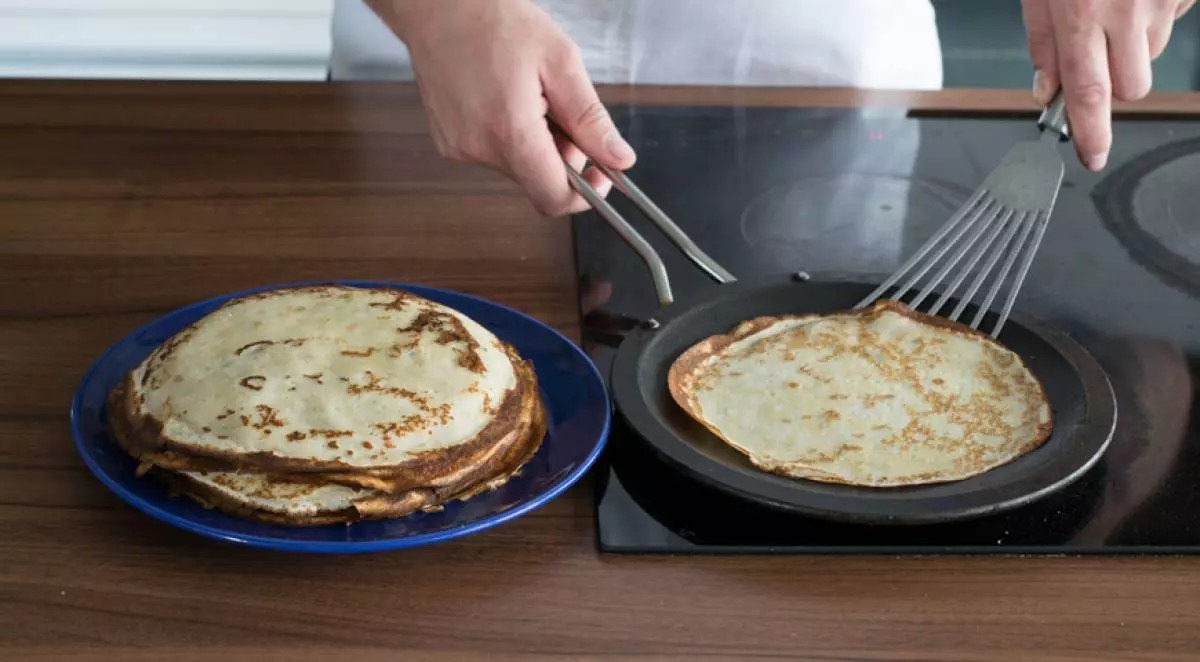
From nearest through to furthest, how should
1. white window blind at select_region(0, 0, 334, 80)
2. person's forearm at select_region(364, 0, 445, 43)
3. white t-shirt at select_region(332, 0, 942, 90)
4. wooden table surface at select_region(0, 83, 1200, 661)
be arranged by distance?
wooden table surface at select_region(0, 83, 1200, 661)
person's forearm at select_region(364, 0, 445, 43)
white t-shirt at select_region(332, 0, 942, 90)
white window blind at select_region(0, 0, 334, 80)

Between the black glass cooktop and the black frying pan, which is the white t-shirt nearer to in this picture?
the black glass cooktop

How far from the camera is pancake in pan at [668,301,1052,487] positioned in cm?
97

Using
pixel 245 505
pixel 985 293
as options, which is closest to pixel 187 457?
pixel 245 505

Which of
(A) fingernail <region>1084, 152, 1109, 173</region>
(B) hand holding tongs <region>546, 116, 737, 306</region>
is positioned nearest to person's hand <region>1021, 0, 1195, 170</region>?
(A) fingernail <region>1084, 152, 1109, 173</region>

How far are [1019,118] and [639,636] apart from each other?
1.11 meters

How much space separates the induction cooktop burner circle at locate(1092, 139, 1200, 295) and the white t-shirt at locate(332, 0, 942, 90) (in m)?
0.46

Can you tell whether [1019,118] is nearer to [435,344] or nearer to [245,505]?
[435,344]

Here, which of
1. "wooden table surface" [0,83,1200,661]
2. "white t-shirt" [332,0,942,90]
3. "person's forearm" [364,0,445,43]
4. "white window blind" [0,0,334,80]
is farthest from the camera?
"white window blind" [0,0,334,80]

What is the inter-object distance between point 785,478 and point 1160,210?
77 centimetres

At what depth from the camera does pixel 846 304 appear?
3.93 feet

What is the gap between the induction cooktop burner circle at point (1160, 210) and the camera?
1363 mm

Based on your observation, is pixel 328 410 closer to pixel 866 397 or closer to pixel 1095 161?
pixel 866 397

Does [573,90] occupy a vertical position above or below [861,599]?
above

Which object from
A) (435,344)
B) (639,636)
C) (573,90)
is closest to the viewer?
(639,636)
